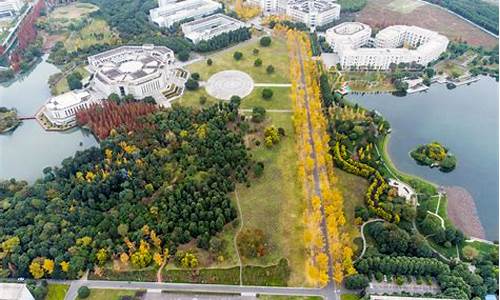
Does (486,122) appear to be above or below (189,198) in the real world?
below

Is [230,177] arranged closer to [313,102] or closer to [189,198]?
[189,198]

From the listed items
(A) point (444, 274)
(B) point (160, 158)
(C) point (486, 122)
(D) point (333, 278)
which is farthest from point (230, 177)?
(C) point (486, 122)

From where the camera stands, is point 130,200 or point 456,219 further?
point 130,200

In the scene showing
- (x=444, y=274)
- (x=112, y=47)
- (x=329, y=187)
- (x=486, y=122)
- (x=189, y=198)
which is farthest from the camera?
(x=112, y=47)

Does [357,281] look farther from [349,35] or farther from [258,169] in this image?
[349,35]

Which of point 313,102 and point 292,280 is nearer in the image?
point 292,280

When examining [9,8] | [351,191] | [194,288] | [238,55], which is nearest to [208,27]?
[238,55]

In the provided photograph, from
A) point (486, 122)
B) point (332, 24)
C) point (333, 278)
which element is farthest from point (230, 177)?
point (332, 24)

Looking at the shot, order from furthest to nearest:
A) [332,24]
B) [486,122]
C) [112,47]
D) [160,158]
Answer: [332,24] → [112,47] → [486,122] → [160,158]
